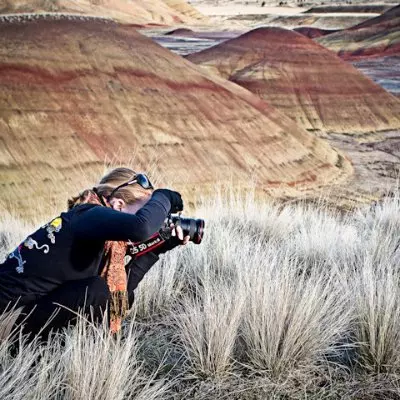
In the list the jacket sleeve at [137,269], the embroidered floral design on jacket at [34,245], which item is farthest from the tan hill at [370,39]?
the embroidered floral design on jacket at [34,245]

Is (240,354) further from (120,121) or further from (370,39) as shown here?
(370,39)

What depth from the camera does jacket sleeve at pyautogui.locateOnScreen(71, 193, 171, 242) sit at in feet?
8.57

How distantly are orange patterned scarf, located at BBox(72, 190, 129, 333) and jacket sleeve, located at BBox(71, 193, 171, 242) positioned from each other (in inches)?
7.6

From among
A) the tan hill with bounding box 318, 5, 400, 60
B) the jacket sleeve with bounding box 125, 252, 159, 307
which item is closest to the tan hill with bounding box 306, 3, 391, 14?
the tan hill with bounding box 318, 5, 400, 60

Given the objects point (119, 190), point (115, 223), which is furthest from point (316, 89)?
point (115, 223)

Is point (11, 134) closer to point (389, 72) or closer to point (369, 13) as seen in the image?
point (389, 72)

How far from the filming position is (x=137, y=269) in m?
3.34

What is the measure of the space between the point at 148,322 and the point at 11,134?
28.3ft

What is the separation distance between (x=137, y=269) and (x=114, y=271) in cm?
32

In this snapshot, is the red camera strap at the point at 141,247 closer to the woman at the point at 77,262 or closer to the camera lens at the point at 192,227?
the camera lens at the point at 192,227

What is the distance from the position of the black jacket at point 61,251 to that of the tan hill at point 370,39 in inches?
1791

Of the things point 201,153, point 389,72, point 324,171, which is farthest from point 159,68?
point 389,72

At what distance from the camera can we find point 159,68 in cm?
1463

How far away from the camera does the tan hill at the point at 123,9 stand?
5208cm
